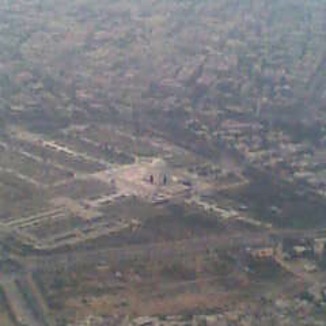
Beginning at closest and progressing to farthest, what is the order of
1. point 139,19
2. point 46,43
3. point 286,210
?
point 286,210 < point 46,43 < point 139,19

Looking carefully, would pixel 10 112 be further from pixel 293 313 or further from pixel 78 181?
pixel 293 313

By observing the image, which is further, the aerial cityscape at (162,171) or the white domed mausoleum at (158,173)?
the white domed mausoleum at (158,173)

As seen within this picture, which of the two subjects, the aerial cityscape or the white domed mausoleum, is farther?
the white domed mausoleum

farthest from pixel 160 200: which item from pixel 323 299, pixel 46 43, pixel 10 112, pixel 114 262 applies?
pixel 46 43

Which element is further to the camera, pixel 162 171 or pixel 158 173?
pixel 162 171
